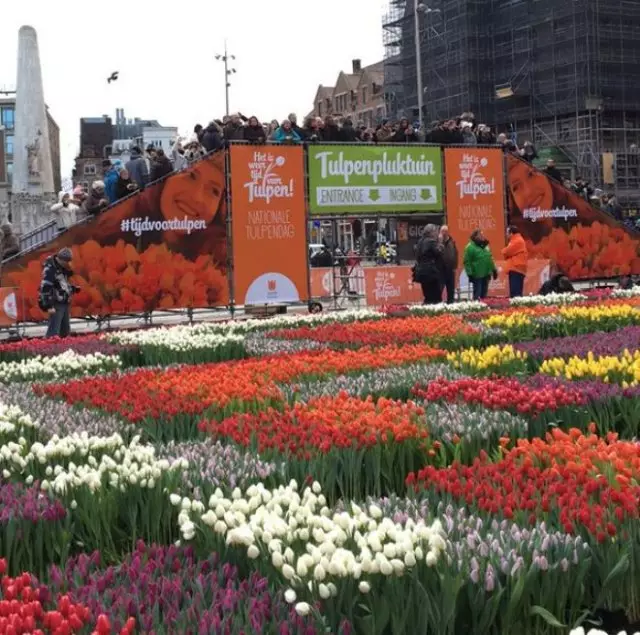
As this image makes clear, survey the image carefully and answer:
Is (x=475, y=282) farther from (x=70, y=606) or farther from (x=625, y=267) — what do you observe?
(x=70, y=606)

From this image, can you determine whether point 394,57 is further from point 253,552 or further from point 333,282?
point 253,552

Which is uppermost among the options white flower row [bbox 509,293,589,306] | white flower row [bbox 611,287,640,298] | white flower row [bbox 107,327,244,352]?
white flower row [bbox 611,287,640,298]

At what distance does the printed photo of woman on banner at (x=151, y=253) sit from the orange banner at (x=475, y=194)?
18.6ft

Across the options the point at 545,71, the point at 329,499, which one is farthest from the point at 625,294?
the point at 545,71

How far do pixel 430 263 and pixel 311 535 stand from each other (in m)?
14.6

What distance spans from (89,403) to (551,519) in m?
4.58

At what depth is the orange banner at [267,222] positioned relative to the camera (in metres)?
21.5

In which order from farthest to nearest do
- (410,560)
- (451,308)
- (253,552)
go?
1. (451,308)
2. (253,552)
3. (410,560)

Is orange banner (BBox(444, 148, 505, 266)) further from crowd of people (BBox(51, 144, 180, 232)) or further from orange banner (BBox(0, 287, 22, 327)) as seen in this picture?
orange banner (BBox(0, 287, 22, 327))

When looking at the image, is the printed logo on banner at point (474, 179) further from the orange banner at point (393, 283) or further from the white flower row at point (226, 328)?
the white flower row at point (226, 328)

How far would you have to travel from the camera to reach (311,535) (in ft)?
13.4

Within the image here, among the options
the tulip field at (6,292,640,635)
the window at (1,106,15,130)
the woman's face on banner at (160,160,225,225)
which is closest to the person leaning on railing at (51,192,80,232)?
the woman's face on banner at (160,160,225,225)

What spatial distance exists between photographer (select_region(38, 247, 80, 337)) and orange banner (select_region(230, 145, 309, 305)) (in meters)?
5.06

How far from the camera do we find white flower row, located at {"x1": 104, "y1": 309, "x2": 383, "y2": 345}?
13.2 meters
